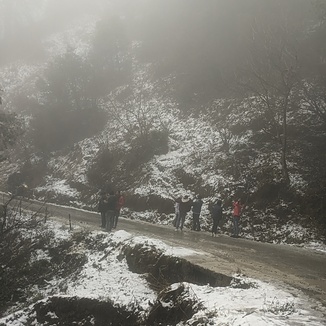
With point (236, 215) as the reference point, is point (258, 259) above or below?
below

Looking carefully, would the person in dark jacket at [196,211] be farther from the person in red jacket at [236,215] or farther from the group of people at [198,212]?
the person in red jacket at [236,215]

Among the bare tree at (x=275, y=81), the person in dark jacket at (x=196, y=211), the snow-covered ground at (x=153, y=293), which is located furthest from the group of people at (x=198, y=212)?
the snow-covered ground at (x=153, y=293)

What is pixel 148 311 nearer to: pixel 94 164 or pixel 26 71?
pixel 94 164

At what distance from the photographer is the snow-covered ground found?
636 centimetres

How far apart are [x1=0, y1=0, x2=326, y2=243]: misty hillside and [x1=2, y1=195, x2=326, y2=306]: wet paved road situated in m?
2.49

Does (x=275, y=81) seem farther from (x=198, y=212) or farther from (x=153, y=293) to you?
(x=153, y=293)

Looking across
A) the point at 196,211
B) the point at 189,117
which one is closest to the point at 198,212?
the point at 196,211

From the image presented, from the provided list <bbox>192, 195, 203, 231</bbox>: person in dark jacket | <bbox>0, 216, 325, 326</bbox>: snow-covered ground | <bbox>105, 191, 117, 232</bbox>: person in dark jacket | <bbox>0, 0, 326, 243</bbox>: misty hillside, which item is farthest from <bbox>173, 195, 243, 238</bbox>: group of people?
<bbox>0, 216, 325, 326</bbox>: snow-covered ground

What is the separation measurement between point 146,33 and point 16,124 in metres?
34.8

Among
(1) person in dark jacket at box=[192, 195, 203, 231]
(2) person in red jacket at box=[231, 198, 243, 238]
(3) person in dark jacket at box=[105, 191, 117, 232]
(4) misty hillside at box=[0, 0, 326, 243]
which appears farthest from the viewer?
(4) misty hillside at box=[0, 0, 326, 243]

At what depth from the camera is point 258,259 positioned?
12.1m

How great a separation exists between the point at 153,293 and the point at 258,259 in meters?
4.00

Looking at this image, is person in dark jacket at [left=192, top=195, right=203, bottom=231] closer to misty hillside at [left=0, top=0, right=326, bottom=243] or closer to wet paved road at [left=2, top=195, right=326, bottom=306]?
wet paved road at [left=2, top=195, right=326, bottom=306]

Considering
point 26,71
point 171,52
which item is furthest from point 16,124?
point 26,71
